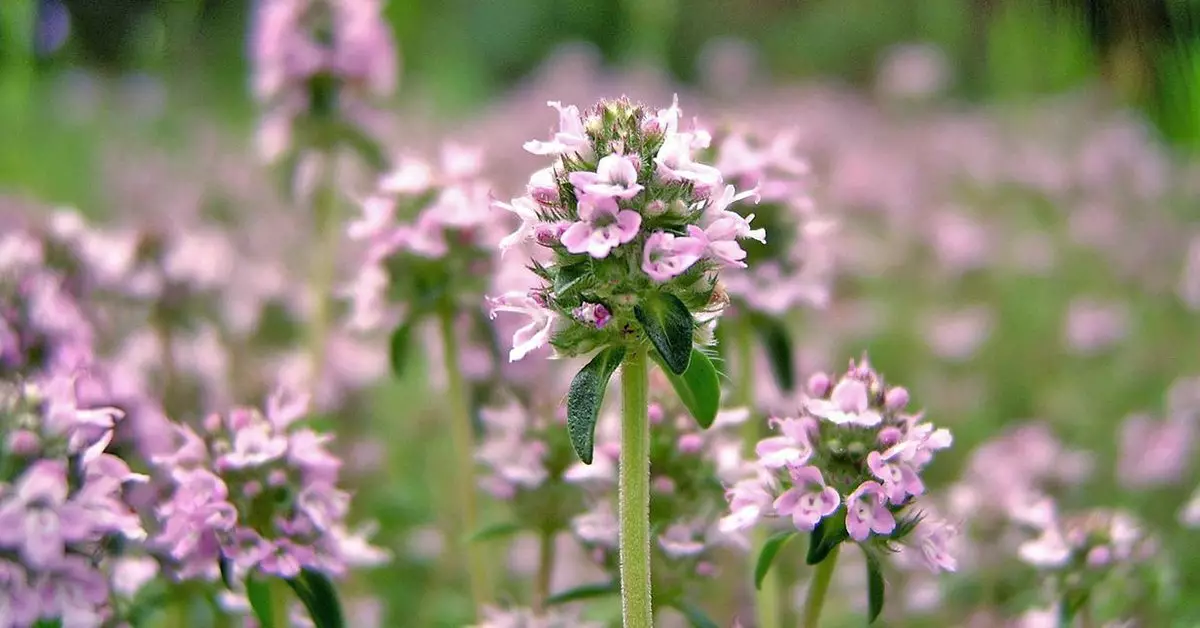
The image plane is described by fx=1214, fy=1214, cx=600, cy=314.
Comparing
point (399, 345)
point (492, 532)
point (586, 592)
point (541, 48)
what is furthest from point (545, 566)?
point (541, 48)

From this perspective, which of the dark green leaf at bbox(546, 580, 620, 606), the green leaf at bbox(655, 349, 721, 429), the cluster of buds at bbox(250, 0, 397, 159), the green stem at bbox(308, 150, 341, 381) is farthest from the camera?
the green stem at bbox(308, 150, 341, 381)

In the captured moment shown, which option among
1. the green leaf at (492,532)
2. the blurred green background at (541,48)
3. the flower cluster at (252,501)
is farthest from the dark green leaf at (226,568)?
the blurred green background at (541,48)

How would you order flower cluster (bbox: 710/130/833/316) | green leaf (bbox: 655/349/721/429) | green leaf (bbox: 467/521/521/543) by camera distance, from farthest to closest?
flower cluster (bbox: 710/130/833/316) → green leaf (bbox: 467/521/521/543) → green leaf (bbox: 655/349/721/429)

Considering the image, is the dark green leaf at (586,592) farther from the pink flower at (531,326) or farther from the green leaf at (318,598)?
the pink flower at (531,326)

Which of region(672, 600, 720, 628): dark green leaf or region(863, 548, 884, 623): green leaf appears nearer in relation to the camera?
region(863, 548, 884, 623): green leaf

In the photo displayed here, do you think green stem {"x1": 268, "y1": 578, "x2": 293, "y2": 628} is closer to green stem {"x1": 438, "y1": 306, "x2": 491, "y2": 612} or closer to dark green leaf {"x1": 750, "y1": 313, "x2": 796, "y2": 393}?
green stem {"x1": 438, "y1": 306, "x2": 491, "y2": 612}

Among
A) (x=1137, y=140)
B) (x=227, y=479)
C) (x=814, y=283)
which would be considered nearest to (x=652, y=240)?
(x=227, y=479)

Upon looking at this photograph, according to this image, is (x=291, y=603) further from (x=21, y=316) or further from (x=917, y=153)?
(x=917, y=153)

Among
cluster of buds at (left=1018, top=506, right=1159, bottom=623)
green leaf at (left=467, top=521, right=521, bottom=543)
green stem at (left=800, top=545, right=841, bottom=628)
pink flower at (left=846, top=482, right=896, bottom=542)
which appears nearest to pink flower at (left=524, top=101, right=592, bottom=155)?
pink flower at (left=846, top=482, right=896, bottom=542)
